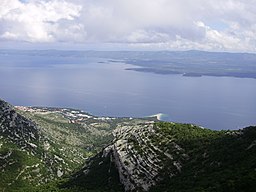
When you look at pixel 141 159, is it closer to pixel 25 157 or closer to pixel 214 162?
pixel 214 162

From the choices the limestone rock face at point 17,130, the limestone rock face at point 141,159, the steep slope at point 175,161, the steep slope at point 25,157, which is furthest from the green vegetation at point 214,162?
the limestone rock face at point 17,130

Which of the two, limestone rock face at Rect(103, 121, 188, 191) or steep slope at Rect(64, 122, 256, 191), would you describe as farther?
limestone rock face at Rect(103, 121, 188, 191)

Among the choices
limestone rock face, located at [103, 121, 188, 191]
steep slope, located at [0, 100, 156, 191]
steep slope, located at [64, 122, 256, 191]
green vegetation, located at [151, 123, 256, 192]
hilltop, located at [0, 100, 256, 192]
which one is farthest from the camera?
steep slope, located at [0, 100, 156, 191]

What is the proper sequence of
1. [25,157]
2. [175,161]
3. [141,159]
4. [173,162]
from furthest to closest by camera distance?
1. [25,157]
2. [141,159]
3. [175,161]
4. [173,162]

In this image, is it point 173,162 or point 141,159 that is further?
point 141,159

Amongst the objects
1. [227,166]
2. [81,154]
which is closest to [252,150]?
[227,166]

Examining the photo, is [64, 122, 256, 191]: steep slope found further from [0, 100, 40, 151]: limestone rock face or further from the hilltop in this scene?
[0, 100, 40, 151]: limestone rock face

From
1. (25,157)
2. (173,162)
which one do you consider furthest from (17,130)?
(173,162)

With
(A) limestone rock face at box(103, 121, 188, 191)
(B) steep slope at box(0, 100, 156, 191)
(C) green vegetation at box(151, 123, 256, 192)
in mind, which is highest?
(C) green vegetation at box(151, 123, 256, 192)

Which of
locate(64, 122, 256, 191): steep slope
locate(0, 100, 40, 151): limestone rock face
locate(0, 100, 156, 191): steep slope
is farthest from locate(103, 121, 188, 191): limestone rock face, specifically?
locate(0, 100, 40, 151): limestone rock face
